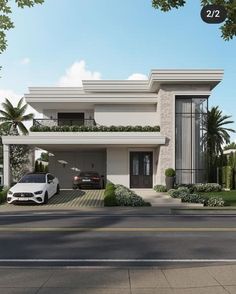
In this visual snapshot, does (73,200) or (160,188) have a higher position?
(160,188)

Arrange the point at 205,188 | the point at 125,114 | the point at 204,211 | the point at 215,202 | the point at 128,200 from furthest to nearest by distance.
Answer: the point at 125,114, the point at 205,188, the point at 128,200, the point at 215,202, the point at 204,211

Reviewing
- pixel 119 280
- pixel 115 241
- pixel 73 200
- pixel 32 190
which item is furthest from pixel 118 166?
pixel 119 280

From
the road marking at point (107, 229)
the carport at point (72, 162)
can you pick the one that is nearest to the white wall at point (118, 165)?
the carport at point (72, 162)

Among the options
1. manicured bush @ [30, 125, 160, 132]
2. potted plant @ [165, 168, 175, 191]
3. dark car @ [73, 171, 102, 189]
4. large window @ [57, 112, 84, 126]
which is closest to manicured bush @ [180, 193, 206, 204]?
potted plant @ [165, 168, 175, 191]

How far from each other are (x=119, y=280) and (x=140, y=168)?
84.0 feet

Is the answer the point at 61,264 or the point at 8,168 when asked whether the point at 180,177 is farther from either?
the point at 61,264

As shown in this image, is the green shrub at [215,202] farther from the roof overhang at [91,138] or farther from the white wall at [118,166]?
the white wall at [118,166]

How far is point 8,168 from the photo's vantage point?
28.4m

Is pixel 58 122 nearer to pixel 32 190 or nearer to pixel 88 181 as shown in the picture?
pixel 88 181

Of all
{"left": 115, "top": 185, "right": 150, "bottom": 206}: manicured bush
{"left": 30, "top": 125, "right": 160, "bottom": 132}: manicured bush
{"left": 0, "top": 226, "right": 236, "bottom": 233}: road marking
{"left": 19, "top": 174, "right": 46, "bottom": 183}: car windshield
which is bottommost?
{"left": 0, "top": 226, "right": 236, "bottom": 233}: road marking

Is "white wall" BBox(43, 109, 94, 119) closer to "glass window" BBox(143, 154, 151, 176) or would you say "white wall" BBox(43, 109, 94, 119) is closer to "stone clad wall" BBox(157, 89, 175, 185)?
"glass window" BBox(143, 154, 151, 176)

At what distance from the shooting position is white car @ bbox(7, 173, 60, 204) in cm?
2289

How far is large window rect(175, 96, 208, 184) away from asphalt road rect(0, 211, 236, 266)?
12901mm

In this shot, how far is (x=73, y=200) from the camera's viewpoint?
82.8 feet
